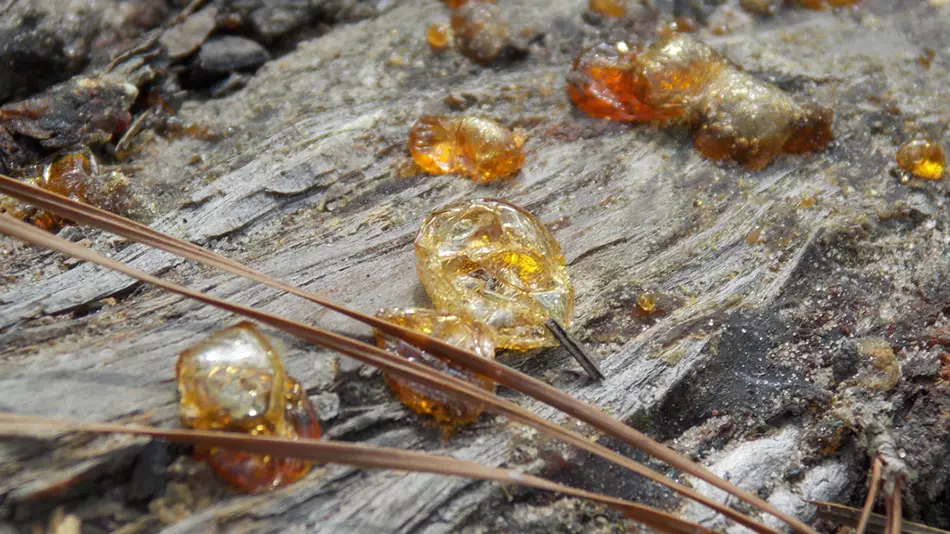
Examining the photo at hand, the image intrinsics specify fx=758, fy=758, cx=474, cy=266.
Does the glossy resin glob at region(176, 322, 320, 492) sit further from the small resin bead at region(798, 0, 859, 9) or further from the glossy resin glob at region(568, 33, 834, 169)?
the small resin bead at region(798, 0, 859, 9)

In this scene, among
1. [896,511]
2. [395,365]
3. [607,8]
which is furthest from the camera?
[607,8]

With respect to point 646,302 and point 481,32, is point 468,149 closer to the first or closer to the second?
point 481,32

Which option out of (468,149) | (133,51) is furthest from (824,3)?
(133,51)

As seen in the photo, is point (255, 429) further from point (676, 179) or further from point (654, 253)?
point (676, 179)

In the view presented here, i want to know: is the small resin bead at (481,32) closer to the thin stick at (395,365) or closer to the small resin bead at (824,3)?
the small resin bead at (824,3)

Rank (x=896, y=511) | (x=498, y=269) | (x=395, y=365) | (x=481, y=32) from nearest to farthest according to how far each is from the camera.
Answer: (x=395, y=365)
(x=896, y=511)
(x=498, y=269)
(x=481, y=32)

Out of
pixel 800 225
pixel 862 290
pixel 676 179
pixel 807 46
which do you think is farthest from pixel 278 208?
pixel 807 46

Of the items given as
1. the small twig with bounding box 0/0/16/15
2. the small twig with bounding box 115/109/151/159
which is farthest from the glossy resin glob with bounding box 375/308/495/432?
the small twig with bounding box 0/0/16/15
